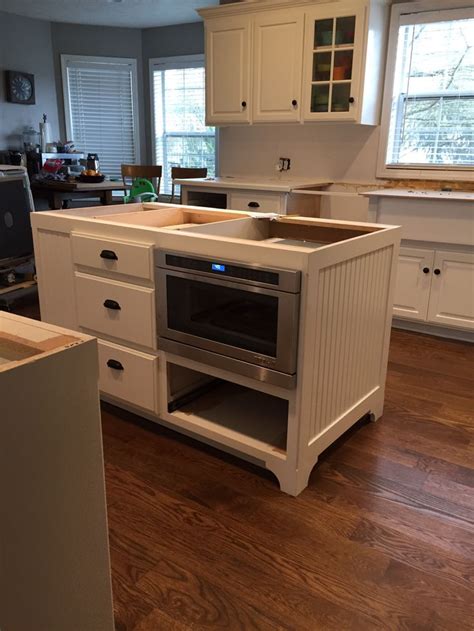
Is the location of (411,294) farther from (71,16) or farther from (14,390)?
(71,16)

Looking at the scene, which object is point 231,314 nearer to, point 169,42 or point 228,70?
point 228,70

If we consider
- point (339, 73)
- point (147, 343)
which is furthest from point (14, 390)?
point (339, 73)

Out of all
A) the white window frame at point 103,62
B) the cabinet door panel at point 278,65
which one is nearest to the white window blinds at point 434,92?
the cabinet door panel at point 278,65

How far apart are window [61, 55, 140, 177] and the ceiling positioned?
1.54 ft

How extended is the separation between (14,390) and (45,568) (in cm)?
36

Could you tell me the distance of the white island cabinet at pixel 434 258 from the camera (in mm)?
3209

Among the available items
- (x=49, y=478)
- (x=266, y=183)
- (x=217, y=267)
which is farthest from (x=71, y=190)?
(x=49, y=478)

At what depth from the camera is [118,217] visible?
2.39 metres

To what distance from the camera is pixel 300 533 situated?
1.69 m

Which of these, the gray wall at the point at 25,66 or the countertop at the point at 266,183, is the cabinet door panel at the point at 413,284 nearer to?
the countertop at the point at 266,183

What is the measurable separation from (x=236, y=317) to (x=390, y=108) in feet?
9.06

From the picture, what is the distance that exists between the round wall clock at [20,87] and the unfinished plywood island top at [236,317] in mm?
4279

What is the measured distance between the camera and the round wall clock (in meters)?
5.84

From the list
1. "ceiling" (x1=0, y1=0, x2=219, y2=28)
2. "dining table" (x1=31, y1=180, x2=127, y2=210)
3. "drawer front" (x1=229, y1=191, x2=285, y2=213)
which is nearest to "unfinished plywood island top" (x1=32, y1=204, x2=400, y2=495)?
"drawer front" (x1=229, y1=191, x2=285, y2=213)
